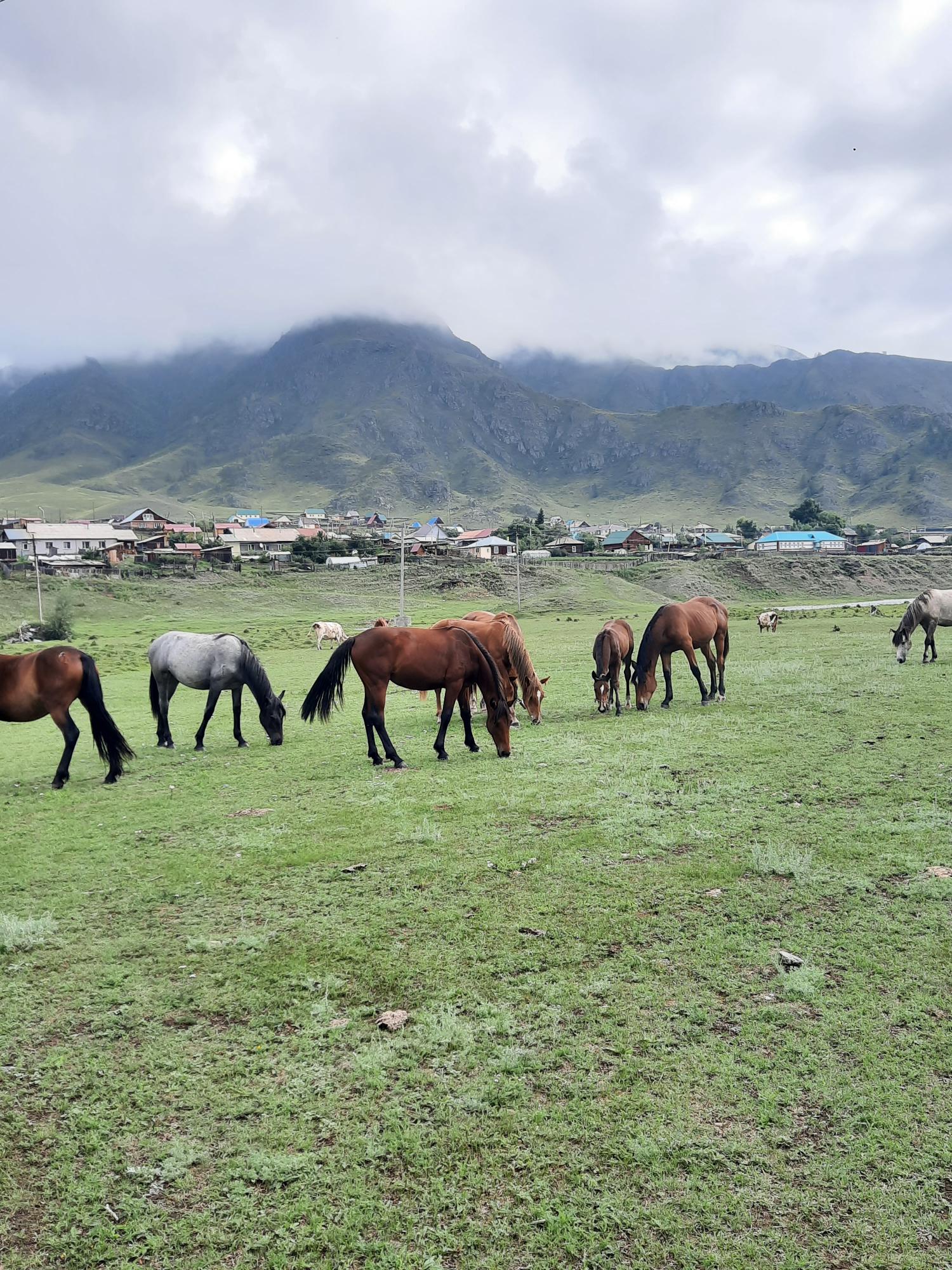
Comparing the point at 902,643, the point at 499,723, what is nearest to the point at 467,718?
the point at 499,723

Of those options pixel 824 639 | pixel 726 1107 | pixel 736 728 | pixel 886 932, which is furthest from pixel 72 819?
pixel 824 639

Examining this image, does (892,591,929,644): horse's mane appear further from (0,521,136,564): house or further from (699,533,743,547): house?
(699,533,743,547): house

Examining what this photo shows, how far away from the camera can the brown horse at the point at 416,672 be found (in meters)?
11.5

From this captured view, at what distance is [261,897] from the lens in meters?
7.01

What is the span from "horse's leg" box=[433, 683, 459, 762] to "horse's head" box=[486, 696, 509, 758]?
0.56 m

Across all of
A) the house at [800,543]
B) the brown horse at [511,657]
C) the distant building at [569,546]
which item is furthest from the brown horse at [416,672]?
the house at [800,543]

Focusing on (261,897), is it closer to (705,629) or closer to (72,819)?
(72,819)

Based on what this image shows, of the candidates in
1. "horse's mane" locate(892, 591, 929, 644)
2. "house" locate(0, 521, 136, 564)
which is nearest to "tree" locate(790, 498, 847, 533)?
"house" locate(0, 521, 136, 564)

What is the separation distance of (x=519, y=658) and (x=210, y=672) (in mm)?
5599

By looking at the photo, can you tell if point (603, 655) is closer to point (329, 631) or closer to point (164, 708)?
point (164, 708)

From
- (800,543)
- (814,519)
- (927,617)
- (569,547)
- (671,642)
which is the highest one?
(814,519)

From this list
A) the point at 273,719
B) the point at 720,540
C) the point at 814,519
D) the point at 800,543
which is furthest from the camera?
the point at 814,519

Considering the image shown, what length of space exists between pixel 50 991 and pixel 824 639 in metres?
30.3

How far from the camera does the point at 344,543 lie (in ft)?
334
